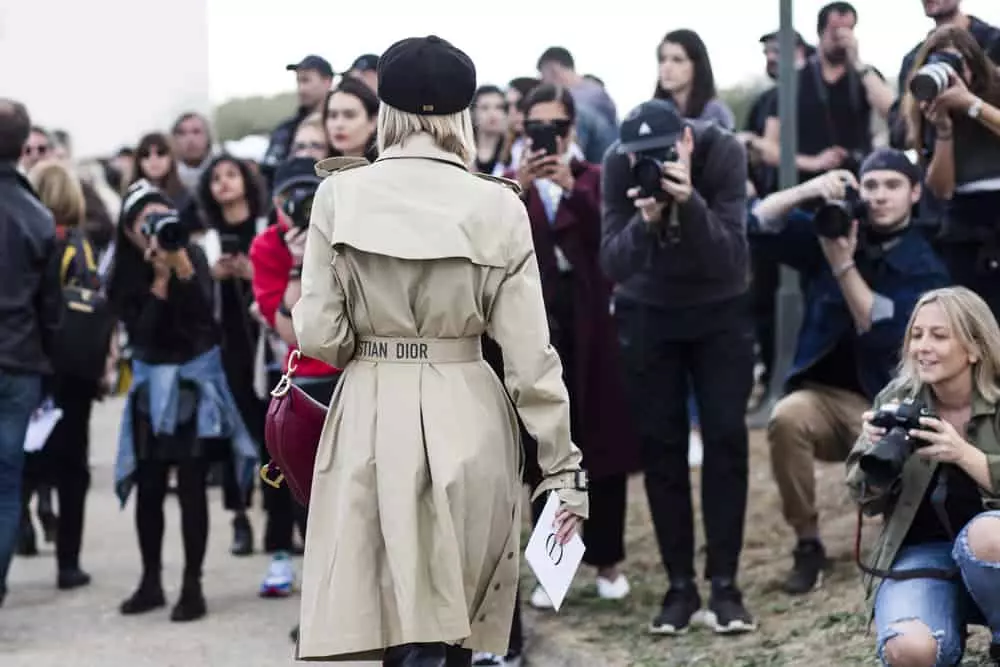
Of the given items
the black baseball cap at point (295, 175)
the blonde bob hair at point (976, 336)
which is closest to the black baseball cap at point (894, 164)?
the blonde bob hair at point (976, 336)

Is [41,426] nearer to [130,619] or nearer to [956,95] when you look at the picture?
[130,619]

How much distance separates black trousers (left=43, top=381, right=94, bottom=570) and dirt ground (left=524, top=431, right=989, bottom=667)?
89.2 inches

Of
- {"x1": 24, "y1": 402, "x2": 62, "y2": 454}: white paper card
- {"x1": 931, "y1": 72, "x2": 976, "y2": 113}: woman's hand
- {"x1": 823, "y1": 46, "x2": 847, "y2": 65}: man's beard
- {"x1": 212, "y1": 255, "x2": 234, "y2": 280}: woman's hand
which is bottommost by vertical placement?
{"x1": 24, "y1": 402, "x2": 62, "y2": 454}: white paper card

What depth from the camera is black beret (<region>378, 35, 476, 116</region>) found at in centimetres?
430

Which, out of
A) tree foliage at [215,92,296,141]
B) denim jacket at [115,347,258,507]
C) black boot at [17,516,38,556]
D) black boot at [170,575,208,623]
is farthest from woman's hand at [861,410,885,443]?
tree foliage at [215,92,296,141]

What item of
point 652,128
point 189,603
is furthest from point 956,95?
point 189,603

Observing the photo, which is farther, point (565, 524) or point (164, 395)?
point (164, 395)

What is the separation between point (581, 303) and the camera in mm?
6879

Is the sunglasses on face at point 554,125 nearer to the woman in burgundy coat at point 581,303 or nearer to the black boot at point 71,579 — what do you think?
the woman in burgundy coat at point 581,303

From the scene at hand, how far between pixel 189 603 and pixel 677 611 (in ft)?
7.26

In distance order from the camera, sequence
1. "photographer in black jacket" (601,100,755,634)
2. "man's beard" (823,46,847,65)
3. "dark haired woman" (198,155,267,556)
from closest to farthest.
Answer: "photographer in black jacket" (601,100,755,634)
"dark haired woman" (198,155,267,556)
"man's beard" (823,46,847,65)

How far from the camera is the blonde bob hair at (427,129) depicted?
14.3ft

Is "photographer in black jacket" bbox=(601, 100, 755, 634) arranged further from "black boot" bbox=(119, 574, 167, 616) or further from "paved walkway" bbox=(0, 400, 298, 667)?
"black boot" bbox=(119, 574, 167, 616)

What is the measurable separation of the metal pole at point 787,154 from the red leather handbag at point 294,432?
4342 millimetres
